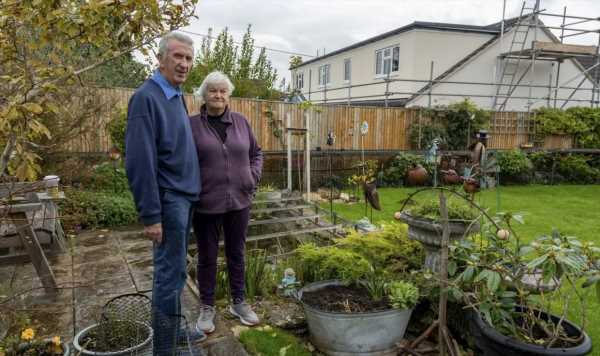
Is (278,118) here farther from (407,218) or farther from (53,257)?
(407,218)

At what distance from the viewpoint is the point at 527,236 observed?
547 centimetres

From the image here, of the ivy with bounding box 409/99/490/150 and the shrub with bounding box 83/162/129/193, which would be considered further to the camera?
the ivy with bounding box 409/99/490/150

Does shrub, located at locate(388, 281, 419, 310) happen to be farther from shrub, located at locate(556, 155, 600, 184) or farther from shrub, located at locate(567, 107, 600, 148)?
shrub, located at locate(567, 107, 600, 148)

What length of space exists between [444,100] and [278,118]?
7.61 metres

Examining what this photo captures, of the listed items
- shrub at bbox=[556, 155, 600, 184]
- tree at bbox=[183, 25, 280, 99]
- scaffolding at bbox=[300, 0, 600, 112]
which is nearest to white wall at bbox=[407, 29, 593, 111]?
scaffolding at bbox=[300, 0, 600, 112]

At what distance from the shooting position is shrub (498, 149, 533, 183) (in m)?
10.9

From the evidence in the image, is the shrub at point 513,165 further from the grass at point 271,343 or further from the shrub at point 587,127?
the grass at point 271,343

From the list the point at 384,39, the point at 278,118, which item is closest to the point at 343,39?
the point at 384,39

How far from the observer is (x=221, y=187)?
2.54 meters

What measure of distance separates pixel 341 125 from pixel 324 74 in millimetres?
10874

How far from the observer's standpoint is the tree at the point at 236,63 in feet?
42.5

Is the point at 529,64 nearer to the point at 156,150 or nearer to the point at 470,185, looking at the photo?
the point at 470,185

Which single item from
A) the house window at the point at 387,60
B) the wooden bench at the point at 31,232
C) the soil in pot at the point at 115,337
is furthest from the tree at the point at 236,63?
the soil in pot at the point at 115,337

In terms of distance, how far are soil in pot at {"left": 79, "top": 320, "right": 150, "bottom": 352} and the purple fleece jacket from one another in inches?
29.2
